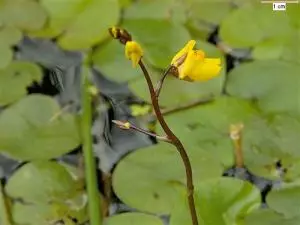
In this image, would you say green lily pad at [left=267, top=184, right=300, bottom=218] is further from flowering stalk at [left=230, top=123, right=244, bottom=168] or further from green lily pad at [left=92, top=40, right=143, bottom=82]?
green lily pad at [left=92, top=40, right=143, bottom=82]

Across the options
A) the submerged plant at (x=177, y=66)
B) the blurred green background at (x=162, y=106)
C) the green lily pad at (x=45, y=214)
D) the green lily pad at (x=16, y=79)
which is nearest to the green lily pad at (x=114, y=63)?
the blurred green background at (x=162, y=106)

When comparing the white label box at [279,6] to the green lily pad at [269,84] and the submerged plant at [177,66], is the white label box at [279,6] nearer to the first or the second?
the green lily pad at [269,84]

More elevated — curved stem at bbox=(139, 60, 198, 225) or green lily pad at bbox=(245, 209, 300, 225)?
curved stem at bbox=(139, 60, 198, 225)

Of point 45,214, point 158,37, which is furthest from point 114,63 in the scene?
point 45,214

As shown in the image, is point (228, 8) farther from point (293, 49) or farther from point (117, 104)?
point (117, 104)

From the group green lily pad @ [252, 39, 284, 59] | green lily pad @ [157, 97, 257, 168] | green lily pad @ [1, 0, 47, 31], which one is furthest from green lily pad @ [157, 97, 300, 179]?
green lily pad @ [1, 0, 47, 31]

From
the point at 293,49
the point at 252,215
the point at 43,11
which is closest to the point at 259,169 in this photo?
the point at 252,215
